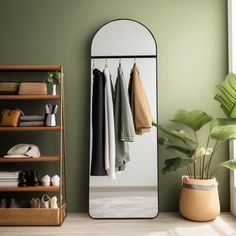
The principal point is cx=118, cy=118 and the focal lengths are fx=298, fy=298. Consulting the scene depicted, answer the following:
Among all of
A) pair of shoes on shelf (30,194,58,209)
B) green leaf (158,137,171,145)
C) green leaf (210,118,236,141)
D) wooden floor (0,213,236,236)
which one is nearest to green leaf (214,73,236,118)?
green leaf (210,118,236,141)

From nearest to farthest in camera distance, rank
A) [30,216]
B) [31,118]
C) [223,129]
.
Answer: [223,129] → [30,216] → [31,118]

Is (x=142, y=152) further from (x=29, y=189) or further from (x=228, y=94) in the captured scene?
(x=29, y=189)

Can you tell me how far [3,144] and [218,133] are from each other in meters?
1.99

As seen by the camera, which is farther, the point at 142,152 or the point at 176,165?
the point at 142,152

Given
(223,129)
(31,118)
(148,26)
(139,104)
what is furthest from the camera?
(148,26)

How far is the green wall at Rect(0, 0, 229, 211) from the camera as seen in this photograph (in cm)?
293

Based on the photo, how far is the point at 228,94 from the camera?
243 cm

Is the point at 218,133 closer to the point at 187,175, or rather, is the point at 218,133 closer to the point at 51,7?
the point at 187,175

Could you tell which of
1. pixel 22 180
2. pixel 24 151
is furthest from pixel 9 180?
pixel 24 151

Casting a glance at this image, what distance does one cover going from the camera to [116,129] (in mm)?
2766

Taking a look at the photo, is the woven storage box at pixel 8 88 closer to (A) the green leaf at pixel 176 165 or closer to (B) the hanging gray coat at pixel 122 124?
(B) the hanging gray coat at pixel 122 124

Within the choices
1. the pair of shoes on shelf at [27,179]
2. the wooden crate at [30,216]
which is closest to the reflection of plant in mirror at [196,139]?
the wooden crate at [30,216]

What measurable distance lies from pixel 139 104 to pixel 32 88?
0.98 metres

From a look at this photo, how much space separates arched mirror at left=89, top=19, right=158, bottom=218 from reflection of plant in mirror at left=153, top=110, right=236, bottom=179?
0.23 m
